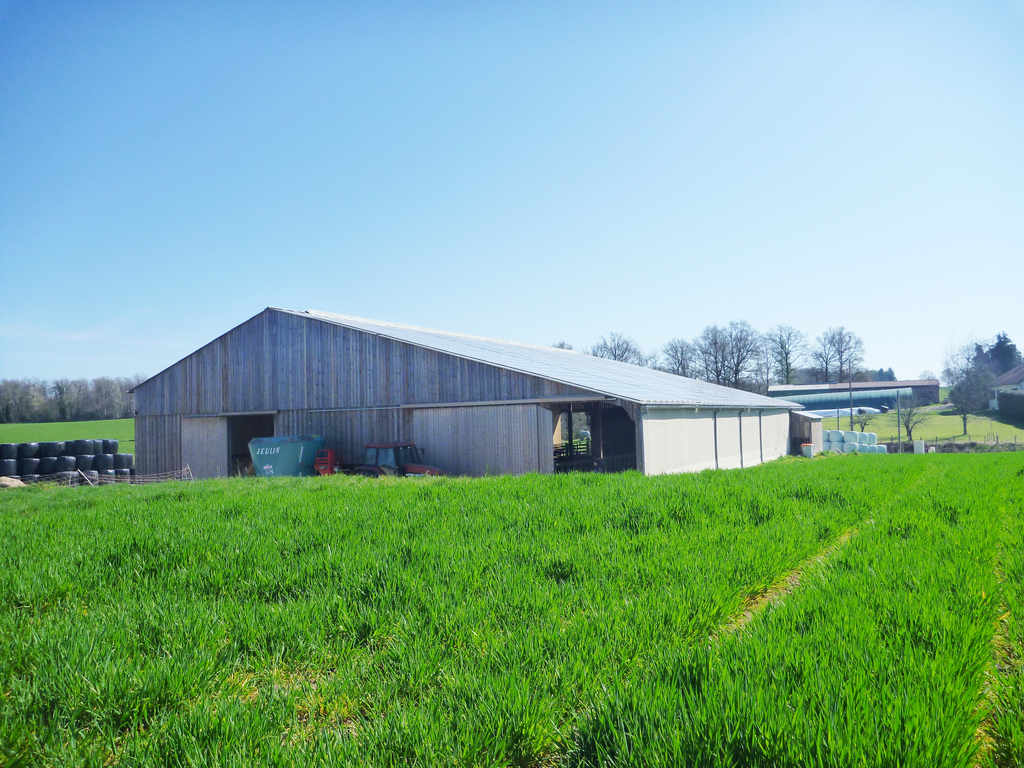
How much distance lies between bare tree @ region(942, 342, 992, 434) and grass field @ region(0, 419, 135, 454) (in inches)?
2801

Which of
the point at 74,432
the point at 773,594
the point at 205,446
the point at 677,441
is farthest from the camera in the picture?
the point at 74,432

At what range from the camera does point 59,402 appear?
65.8m

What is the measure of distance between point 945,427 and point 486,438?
5435 cm

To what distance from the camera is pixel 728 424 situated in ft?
80.1

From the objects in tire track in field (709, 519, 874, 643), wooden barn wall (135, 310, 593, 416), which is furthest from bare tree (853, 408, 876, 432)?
tire track in field (709, 519, 874, 643)

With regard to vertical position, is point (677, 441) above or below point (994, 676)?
above

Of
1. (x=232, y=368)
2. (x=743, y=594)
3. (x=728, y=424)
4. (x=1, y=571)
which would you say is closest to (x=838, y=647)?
(x=743, y=594)

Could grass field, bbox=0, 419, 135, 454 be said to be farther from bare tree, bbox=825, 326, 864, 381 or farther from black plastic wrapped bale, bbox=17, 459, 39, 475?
bare tree, bbox=825, 326, 864, 381

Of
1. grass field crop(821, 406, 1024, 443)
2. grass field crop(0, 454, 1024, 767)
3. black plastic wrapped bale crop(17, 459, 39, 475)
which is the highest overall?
grass field crop(0, 454, 1024, 767)

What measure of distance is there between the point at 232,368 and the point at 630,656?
24.8m

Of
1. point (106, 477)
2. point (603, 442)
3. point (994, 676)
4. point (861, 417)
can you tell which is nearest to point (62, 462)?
point (106, 477)

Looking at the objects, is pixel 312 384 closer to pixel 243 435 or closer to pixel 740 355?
pixel 243 435

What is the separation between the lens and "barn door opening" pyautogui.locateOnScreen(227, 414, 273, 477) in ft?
82.6

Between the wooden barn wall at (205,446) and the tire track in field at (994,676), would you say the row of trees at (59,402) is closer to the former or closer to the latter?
the wooden barn wall at (205,446)
